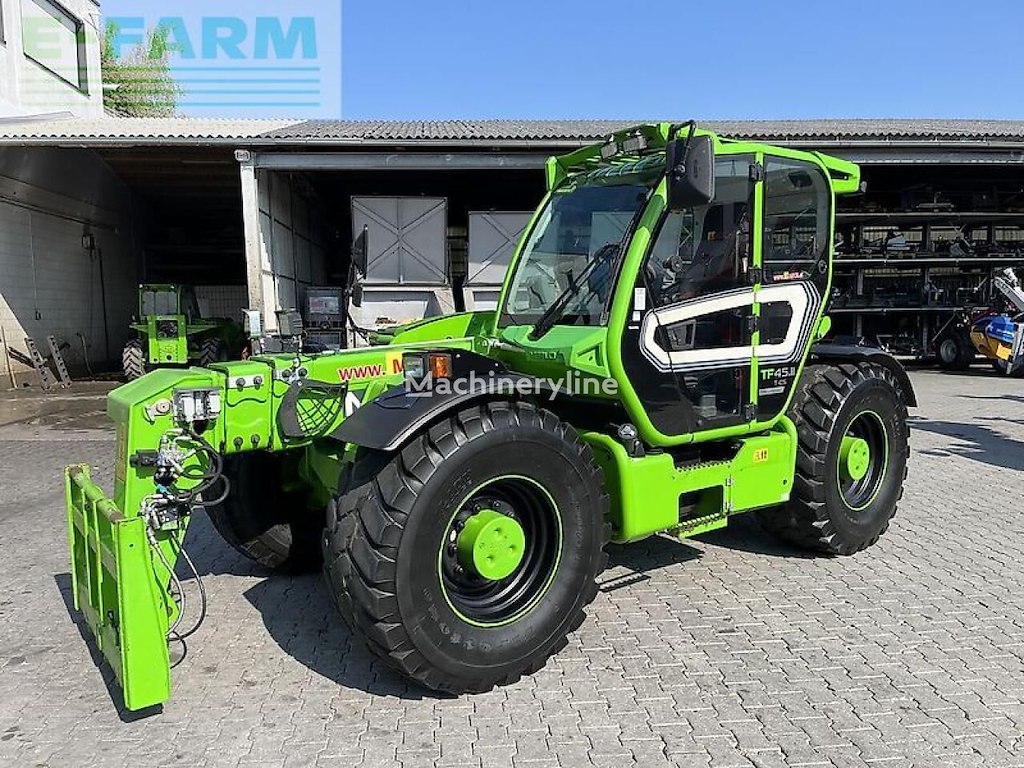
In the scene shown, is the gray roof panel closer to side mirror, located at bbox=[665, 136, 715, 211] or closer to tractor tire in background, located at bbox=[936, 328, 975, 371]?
tractor tire in background, located at bbox=[936, 328, 975, 371]

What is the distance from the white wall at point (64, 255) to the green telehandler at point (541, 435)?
1394 cm

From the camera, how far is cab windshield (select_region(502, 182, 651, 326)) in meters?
4.10

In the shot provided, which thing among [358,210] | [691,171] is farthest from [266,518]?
[358,210]

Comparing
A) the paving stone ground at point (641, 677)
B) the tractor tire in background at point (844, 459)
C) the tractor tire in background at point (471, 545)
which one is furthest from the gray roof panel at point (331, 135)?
the tractor tire in background at point (471, 545)

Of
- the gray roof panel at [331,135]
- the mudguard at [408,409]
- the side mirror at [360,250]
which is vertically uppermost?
the gray roof panel at [331,135]

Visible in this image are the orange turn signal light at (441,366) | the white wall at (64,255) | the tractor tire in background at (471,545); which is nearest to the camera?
the tractor tire in background at (471,545)

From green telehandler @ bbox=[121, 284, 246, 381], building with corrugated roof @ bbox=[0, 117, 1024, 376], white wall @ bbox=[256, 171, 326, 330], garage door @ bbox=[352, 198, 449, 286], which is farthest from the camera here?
green telehandler @ bbox=[121, 284, 246, 381]

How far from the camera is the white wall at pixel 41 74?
1708 cm

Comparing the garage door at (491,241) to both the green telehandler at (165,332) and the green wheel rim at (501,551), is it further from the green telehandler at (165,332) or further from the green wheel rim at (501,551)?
the green wheel rim at (501,551)

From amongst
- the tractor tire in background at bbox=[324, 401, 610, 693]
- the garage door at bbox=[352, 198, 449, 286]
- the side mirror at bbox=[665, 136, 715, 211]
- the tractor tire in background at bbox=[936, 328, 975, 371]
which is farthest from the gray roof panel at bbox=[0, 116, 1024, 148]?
the tractor tire in background at bbox=[324, 401, 610, 693]

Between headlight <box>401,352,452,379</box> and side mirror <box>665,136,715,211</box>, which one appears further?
headlight <box>401,352,452,379</box>

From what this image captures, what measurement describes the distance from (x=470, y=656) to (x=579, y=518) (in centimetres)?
79

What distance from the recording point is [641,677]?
11.7 feet

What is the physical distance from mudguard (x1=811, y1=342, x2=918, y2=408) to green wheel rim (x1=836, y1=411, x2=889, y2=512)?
365 mm
